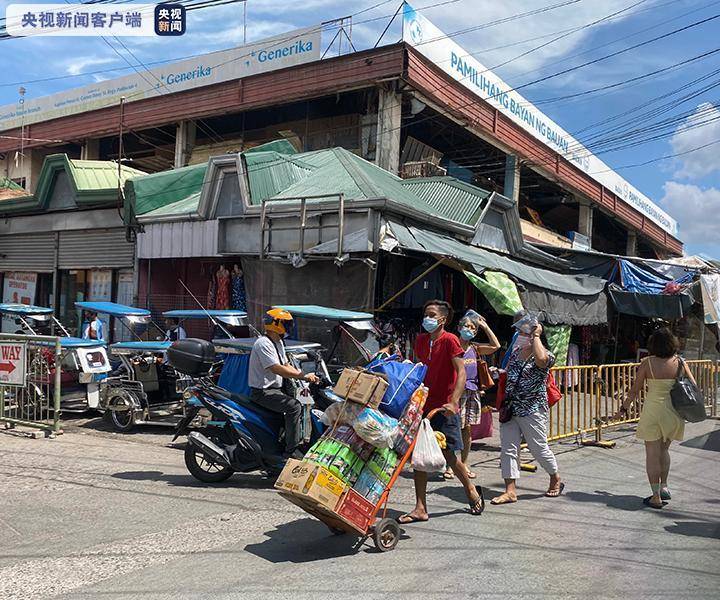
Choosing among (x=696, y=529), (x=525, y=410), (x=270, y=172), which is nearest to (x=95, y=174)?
(x=270, y=172)

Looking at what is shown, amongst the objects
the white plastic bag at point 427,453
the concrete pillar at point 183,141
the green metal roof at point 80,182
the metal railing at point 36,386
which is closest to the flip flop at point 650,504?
the white plastic bag at point 427,453

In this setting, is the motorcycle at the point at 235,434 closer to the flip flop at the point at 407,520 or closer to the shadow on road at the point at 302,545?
the shadow on road at the point at 302,545

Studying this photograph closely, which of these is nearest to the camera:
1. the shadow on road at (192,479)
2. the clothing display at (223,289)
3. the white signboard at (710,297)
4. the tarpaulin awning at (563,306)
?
the shadow on road at (192,479)

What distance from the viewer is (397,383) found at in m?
4.85

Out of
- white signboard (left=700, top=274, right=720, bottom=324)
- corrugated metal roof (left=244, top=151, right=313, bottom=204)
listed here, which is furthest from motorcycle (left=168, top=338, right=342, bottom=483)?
white signboard (left=700, top=274, right=720, bottom=324)

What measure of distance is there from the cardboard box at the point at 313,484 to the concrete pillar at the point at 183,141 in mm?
21774

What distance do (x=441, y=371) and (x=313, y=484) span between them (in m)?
1.63

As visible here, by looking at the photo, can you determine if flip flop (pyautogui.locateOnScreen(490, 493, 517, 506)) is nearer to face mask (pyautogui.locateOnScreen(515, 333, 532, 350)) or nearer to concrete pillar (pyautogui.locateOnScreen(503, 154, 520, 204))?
face mask (pyautogui.locateOnScreen(515, 333, 532, 350))

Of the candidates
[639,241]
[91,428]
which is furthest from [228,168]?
[639,241]

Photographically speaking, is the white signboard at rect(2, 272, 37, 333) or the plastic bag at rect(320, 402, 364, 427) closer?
the plastic bag at rect(320, 402, 364, 427)

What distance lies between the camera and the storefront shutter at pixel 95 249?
16.6 meters

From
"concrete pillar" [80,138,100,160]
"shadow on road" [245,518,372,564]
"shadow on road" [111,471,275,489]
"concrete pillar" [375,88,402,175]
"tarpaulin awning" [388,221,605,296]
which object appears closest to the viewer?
"shadow on road" [245,518,372,564]

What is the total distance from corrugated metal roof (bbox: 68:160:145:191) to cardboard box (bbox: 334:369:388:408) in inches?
591

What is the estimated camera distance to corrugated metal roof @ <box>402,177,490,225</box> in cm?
A: 1438
